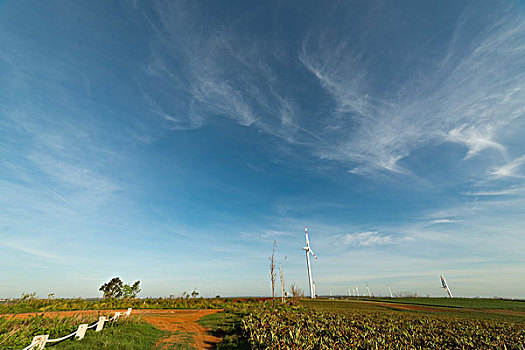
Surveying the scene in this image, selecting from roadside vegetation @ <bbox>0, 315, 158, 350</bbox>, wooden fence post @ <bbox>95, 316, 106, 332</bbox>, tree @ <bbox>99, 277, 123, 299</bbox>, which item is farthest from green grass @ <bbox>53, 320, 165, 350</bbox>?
tree @ <bbox>99, 277, 123, 299</bbox>

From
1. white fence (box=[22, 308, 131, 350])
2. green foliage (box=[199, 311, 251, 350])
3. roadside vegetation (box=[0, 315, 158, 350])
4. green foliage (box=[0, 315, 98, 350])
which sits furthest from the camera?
green foliage (box=[199, 311, 251, 350])

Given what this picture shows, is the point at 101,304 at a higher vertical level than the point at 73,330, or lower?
higher

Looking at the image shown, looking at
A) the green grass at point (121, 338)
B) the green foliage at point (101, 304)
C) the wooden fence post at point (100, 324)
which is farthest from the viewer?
the green foliage at point (101, 304)

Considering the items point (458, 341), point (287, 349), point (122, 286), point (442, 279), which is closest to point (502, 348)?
point (458, 341)

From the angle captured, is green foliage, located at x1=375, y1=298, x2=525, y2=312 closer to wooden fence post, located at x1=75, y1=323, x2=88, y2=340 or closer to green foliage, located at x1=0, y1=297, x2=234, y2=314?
green foliage, located at x1=0, y1=297, x2=234, y2=314

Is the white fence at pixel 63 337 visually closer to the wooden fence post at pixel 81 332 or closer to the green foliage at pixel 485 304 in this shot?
the wooden fence post at pixel 81 332

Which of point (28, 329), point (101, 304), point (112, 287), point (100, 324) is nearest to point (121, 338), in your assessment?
point (100, 324)

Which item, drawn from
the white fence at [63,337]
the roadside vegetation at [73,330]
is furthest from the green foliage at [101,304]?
the white fence at [63,337]

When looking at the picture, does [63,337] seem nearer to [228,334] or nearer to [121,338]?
[121,338]

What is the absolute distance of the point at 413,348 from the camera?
30.2 feet

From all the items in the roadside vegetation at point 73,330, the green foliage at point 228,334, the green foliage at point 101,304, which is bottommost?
the green foliage at point 228,334

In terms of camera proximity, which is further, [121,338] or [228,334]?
[228,334]

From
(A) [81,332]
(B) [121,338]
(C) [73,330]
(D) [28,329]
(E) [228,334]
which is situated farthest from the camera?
(E) [228,334]

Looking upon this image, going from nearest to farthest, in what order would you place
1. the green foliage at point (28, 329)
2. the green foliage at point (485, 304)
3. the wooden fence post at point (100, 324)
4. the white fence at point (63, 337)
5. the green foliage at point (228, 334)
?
the white fence at point (63, 337)
the green foliage at point (28, 329)
the green foliage at point (228, 334)
the wooden fence post at point (100, 324)
the green foliage at point (485, 304)
